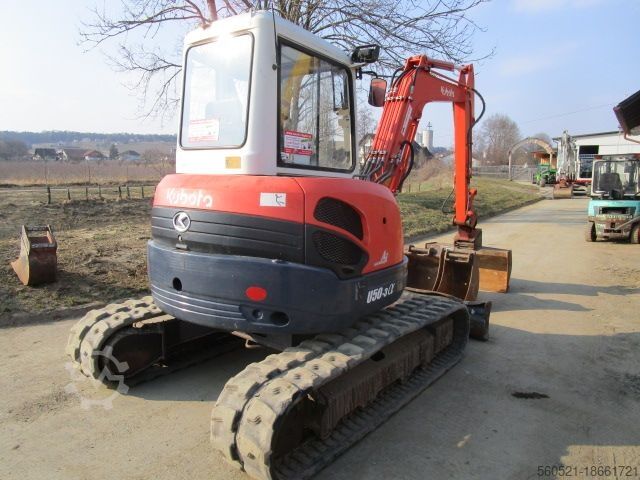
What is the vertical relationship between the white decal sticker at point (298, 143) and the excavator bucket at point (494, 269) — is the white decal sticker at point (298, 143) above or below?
above

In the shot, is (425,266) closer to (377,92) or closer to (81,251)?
(377,92)

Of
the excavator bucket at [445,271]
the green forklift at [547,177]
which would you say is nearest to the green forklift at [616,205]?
the excavator bucket at [445,271]

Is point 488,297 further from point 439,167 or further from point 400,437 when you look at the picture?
point 439,167

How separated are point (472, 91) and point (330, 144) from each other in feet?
13.2

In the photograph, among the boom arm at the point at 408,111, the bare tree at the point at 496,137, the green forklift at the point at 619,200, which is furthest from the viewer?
the bare tree at the point at 496,137

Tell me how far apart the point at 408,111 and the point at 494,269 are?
3.32 m

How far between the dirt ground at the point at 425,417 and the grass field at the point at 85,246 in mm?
629

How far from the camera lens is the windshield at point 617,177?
43.6 feet

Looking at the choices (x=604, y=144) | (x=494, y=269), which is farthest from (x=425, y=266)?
(x=604, y=144)

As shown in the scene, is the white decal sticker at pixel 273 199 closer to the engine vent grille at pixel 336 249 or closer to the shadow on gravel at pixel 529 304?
the engine vent grille at pixel 336 249

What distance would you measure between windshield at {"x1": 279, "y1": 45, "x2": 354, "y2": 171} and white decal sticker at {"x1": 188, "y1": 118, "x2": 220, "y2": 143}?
50 cm

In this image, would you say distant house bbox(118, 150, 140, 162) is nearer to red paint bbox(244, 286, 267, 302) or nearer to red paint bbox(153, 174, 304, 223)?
red paint bbox(153, 174, 304, 223)

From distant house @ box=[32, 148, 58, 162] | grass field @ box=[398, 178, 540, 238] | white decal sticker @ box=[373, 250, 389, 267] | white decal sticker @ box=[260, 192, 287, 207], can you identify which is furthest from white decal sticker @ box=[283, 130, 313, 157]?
distant house @ box=[32, 148, 58, 162]

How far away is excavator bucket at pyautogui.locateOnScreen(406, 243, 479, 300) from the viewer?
21.4 feet
